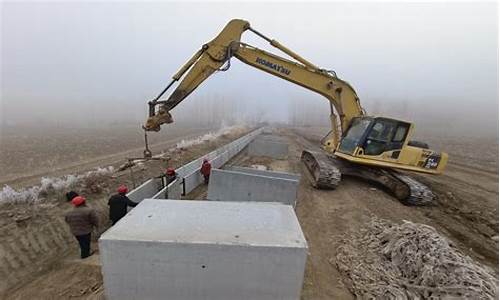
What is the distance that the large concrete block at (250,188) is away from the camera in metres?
7.98

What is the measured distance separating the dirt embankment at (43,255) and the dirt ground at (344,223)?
0.02 m

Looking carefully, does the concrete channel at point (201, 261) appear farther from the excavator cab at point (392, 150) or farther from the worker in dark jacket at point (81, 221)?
the excavator cab at point (392, 150)

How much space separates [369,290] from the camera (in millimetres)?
4410

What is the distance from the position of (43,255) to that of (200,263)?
3.94 metres

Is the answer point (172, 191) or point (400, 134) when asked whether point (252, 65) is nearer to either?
point (172, 191)

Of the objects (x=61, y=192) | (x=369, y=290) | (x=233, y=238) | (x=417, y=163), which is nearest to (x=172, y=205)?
(x=233, y=238)

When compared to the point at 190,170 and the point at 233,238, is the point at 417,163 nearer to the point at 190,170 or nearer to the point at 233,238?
the point at 190,170

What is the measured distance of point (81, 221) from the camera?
5234mm

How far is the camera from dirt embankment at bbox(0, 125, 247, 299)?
4.50 meters

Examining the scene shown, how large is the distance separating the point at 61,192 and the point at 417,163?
35.7 ft

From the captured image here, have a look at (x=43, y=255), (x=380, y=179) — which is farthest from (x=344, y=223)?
(x=43, y=255)

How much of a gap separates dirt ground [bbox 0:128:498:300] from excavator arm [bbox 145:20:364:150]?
2.61 metres

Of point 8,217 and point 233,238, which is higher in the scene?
point 233,238

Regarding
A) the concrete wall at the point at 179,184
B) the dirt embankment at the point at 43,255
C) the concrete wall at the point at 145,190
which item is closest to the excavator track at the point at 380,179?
the concrete wall at the point at 179,184
